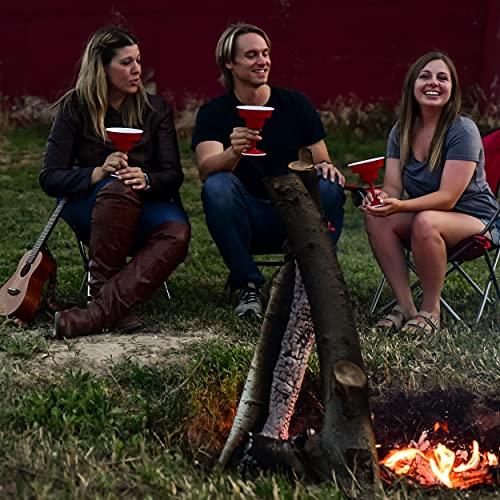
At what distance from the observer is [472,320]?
4988 mm

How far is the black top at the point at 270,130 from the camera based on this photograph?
5113 mm

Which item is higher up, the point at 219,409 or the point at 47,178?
the point at 47,178

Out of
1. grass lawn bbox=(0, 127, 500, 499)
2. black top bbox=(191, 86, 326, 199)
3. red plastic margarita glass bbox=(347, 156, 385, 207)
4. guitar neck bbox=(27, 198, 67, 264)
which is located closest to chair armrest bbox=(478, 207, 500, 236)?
grass lawn bbox=(0, 127, 500, 499)

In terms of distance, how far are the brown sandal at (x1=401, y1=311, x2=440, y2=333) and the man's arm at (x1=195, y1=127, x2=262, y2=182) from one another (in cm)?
114

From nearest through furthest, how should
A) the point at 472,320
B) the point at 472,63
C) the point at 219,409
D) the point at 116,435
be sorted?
the point at 116,435 → the point at 219,409 → the point at 472,320 → the point at 472,63

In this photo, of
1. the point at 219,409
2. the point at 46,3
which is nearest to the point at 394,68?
the point at 46,3

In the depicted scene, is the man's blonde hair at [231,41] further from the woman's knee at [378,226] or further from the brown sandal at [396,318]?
the brown sandal at [396,318]

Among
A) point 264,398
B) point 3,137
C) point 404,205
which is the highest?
point 404,205

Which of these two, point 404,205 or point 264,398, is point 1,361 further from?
point 404,205

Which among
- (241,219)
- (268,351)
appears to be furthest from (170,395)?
(241,219)

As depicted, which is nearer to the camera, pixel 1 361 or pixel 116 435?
pixel 116 435

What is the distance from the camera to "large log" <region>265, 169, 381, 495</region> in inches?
124

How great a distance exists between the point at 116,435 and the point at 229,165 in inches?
72.8

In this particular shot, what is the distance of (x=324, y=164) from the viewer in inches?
201
